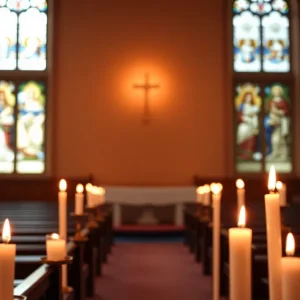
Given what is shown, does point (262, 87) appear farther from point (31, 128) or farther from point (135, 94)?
point (31, 128)

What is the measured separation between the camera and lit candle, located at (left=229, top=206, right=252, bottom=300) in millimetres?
1170

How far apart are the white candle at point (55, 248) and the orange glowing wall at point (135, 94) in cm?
882

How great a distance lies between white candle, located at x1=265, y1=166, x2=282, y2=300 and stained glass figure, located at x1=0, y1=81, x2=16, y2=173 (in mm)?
10167

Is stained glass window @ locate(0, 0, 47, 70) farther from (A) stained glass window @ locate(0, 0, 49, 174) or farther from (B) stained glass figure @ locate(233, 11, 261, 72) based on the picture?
(B) stained glass figure @ locate(233, 11, 261, 72)

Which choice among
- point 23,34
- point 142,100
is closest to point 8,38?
point 23,34

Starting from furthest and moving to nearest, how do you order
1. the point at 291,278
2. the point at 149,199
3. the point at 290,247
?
the point at 149,199 → the point at 290,247 → the point at 291,278

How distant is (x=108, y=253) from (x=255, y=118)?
→ 5.43 m

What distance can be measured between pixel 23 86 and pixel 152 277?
6.96 meters

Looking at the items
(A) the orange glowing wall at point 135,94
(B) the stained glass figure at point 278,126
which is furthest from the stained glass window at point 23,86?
(B) the stained glass figure at point 278,126

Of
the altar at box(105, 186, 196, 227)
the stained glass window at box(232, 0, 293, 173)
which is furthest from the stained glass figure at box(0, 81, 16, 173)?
the stained glass window at box(232, 0, 293, 173)

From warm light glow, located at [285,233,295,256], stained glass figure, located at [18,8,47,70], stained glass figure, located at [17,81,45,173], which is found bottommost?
warm light glow, located at [285,233,295,256]

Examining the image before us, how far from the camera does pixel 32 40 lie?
11.3 metres

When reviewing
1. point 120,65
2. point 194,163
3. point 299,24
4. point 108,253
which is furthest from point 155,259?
point 299,24

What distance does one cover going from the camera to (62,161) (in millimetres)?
10898
